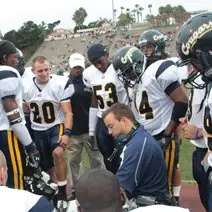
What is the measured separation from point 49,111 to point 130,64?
1225 mm

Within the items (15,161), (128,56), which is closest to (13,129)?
(15,161)

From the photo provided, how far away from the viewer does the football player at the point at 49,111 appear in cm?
535

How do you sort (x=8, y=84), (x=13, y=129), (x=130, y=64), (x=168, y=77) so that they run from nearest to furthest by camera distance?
(x=8, y=84) < (x=13, y=129) < (x=168, y=77) < (x=130, y=64)

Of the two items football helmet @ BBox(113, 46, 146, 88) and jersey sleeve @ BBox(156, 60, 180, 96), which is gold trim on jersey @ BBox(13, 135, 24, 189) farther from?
jersey sleeve @ BBox(156, 60, 180, 96)

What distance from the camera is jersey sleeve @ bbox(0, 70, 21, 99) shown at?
4238 millimetres

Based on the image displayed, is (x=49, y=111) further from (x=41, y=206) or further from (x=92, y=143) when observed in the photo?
(x=41, y=206)

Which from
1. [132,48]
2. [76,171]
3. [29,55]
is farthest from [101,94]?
[29,55]

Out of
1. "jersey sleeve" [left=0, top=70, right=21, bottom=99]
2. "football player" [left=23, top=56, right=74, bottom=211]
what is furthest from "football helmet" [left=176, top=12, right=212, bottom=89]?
"football player" [left=23, top=56, right=74, bottom=211]

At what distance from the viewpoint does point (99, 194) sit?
2.35 meters

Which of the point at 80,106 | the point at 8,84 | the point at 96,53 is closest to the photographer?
the point at 8,84

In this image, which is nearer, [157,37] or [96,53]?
[157,37]

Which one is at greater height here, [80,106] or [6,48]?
[6,48]

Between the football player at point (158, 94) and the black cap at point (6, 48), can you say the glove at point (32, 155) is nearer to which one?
the black cap at point (6, 48)

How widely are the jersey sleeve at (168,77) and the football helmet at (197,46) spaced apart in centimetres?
128
